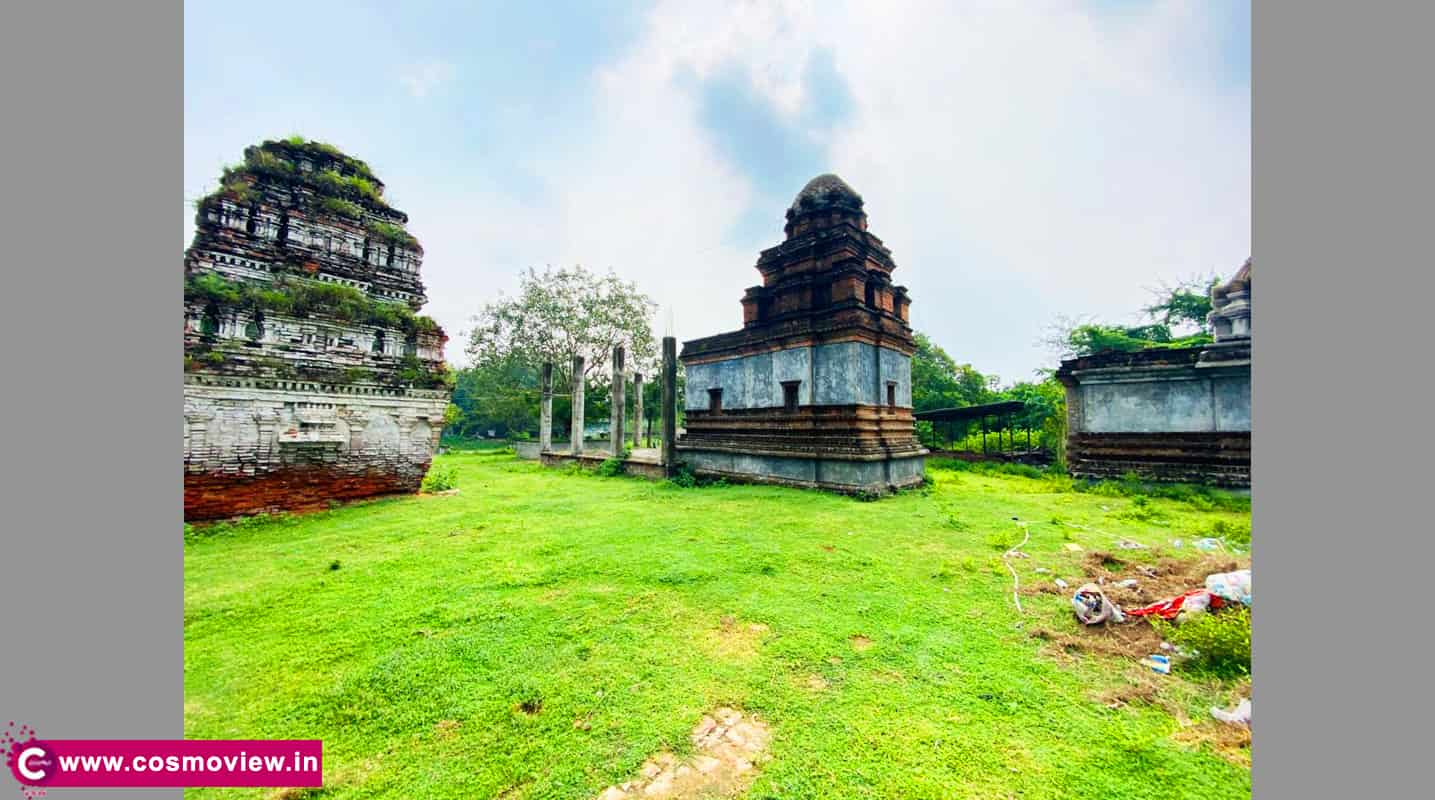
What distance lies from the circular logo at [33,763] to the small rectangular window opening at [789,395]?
1038 cm

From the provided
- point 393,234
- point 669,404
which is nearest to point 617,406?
point 669,404

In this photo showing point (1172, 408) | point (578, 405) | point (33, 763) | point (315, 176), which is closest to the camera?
point (33, 763)

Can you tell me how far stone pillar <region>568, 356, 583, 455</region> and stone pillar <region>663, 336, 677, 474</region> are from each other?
18.2ft

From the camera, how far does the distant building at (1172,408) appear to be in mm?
9812

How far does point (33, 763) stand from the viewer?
211 centimetres

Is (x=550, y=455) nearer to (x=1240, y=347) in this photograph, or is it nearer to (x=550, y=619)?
(x=550, y=619)

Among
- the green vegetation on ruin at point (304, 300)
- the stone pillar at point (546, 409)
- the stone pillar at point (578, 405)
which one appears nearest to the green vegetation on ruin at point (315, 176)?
the green vegetation on ruin at point (304, 300)

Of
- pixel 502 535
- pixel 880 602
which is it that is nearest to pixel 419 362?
pixel 502 535

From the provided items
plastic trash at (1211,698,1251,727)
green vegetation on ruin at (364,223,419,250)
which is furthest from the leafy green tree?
plastic trash at (1211,698,1251,727)

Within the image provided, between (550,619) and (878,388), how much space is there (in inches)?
348

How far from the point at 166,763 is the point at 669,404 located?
1119 cm

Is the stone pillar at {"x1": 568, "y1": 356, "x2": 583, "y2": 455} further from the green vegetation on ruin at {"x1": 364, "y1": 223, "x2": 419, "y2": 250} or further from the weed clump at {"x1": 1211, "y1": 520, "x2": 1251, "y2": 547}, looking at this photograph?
the weed clump at {"x1": 1211, "y1": 520, "x2": 1251, "y2": 547}

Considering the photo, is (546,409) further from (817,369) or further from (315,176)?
(817,369)

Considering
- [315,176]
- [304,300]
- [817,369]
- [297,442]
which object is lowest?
[297,442]
